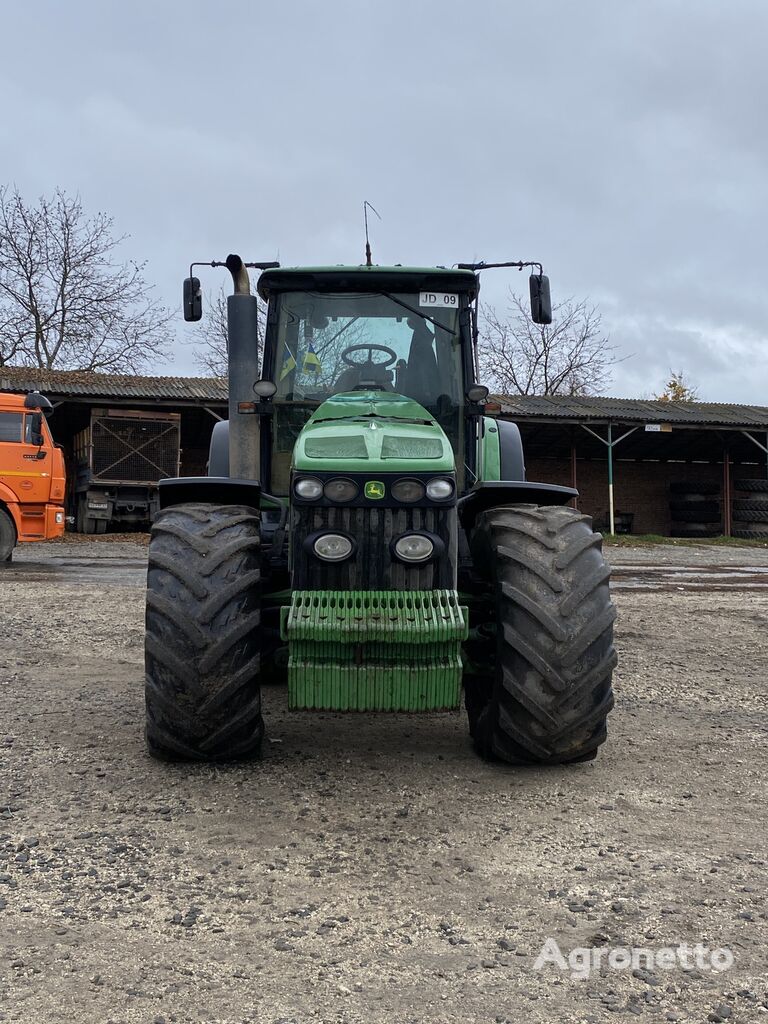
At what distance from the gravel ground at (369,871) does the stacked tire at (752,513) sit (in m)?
24.1

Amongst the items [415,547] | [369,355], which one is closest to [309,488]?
[415,547]

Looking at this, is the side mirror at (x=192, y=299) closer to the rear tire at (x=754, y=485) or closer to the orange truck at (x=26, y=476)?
the orange truck at (x=26, y=476)

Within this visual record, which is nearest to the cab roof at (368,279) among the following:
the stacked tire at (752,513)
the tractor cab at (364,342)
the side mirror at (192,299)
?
the tractor cab at (364,342)

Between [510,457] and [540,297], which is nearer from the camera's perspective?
[540,297]

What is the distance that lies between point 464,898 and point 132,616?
22.5ft

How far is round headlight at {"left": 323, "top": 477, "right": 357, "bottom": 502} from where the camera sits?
13.0ft

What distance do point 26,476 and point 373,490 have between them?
11.2 m

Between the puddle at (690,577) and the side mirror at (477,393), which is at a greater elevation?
the side mirror at (477,393)

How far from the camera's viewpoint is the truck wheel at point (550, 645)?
3773mm

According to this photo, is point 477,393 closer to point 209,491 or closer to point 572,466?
point 209,491

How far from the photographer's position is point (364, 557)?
3998 mm

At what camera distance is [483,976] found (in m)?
2.38

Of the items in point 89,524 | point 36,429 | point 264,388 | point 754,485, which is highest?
point 36,429

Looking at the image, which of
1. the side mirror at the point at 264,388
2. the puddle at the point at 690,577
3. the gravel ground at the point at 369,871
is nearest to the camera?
the gravel ground at the point at 369,871
